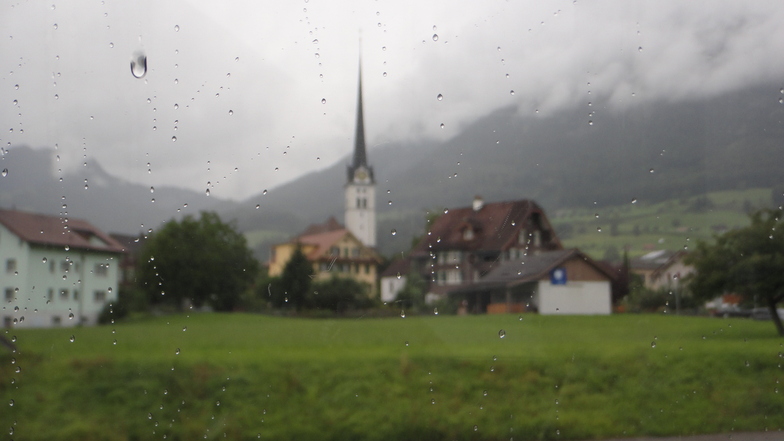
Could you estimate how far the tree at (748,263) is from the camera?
3455mm

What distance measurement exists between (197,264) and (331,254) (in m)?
0.73

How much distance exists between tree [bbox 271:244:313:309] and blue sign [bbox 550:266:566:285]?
1240 mm

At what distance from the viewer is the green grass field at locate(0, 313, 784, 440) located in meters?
3.19

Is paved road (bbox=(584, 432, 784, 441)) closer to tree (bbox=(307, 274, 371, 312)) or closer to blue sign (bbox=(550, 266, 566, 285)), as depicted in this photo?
blue sign (bbox=(550, 266, 566, 285))

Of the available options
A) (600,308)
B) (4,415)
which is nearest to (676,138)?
(600,308)

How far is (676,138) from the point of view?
143 inches

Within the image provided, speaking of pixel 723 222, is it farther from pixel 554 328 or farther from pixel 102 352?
pixel 102 352

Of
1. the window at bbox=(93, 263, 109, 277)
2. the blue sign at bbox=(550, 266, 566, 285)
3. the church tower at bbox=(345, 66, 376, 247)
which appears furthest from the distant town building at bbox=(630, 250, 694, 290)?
the window at bbox=(93, 263, 109, 277)

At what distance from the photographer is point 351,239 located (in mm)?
2973

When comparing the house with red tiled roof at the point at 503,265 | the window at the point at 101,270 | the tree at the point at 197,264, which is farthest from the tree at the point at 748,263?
the window at the point at 101,270

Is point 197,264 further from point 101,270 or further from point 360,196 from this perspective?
point 360,196

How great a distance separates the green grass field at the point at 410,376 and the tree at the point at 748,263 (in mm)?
173

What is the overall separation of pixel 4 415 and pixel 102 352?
0.82 metres

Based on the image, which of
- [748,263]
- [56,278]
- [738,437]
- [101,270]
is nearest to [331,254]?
[101,270]
